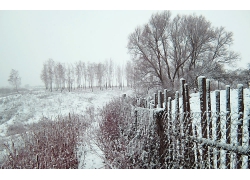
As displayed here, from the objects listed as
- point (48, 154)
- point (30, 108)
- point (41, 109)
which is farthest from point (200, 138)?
point (30, 108)

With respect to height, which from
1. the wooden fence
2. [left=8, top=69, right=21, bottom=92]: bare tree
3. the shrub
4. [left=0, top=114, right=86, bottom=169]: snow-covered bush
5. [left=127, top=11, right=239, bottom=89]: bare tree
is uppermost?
[left=127, top=11, right=239, bottom=89]: bare tree

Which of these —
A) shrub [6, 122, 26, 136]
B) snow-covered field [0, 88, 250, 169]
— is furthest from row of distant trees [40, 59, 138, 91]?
shrub [6, 122, 26, 136]

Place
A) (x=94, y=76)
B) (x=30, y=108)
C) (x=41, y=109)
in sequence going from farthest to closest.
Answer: (x=94, y=76), (x=41, y=109), (x=30, y=108)

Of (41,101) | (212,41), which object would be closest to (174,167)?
(212,41)

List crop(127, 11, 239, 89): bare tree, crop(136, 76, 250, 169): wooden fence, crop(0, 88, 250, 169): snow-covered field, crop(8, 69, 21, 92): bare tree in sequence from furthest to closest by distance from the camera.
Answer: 1. crop(127, 11, 239, 89): bare tree
2. crop(8, 69, 21, 92): bare tree
3. crop(0, 88, 250, 169): snow-covered field
4. crop(136, 76, 250, 169): wooden fence

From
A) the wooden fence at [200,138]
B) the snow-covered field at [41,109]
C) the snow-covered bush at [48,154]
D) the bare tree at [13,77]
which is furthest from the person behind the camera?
the bare tree at [13,77]

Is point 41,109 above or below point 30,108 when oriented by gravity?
below

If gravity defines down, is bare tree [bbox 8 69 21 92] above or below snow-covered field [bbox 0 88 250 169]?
above

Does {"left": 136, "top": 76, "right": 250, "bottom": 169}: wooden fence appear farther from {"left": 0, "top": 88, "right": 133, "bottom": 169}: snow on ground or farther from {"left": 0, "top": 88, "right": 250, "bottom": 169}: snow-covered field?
{"left": 0, "top": 88, "right": 133, "bottom": 169}: snow on ground

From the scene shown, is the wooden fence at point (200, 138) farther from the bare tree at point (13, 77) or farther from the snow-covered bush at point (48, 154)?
the bare tree at point (13, 77)

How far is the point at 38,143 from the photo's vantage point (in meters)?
2.51

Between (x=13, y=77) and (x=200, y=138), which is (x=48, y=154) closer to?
(x=200, y=138)

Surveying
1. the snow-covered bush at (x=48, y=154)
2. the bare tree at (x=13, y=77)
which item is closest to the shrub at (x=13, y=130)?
the snow-covered bush at (x=48, y=154)
